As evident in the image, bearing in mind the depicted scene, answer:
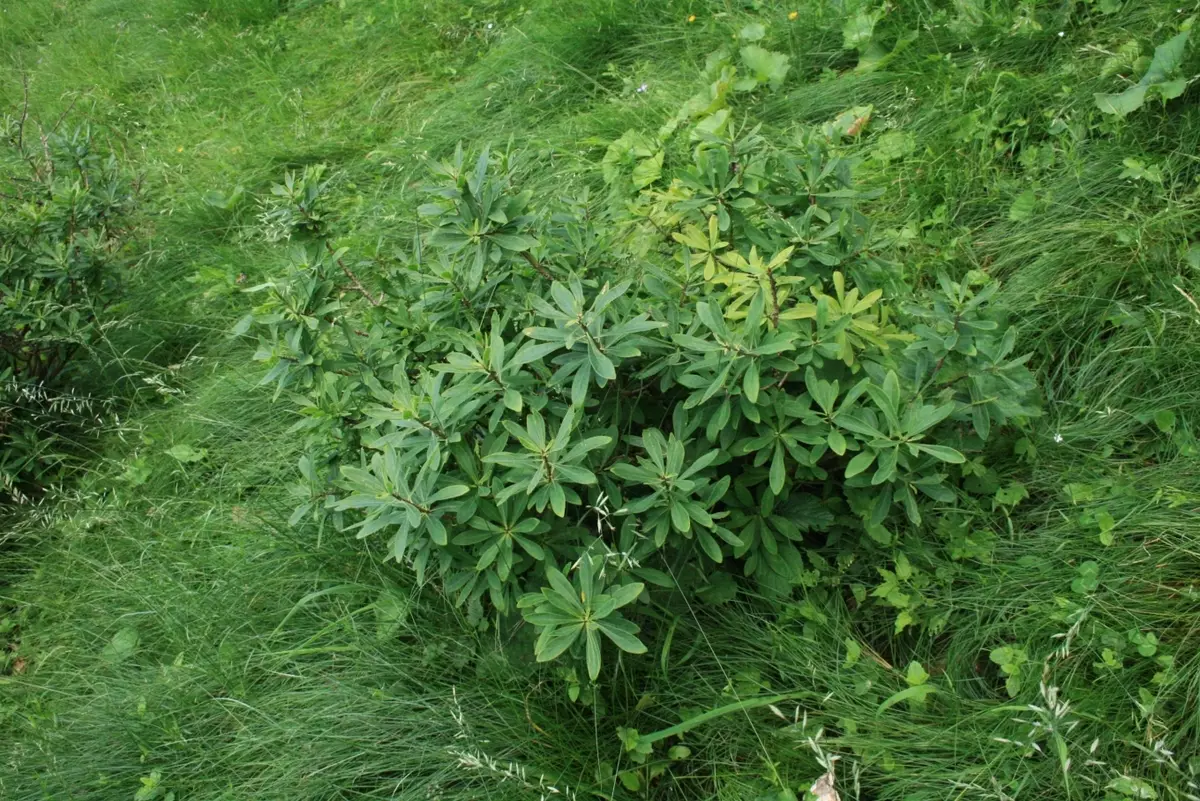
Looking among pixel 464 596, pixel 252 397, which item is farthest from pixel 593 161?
pixel 464 596

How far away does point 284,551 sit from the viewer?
2.69m

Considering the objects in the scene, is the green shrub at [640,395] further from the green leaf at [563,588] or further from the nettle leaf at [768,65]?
the nettle leaf at [768,65]

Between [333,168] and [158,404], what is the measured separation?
146 cm

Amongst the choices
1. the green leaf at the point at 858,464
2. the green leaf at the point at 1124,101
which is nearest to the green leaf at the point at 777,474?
the green leaf at the point at 858,464

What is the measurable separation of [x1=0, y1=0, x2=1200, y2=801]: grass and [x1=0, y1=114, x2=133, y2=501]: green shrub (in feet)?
0.62

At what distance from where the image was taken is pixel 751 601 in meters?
2.20

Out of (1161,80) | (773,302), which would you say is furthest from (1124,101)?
(773,302)

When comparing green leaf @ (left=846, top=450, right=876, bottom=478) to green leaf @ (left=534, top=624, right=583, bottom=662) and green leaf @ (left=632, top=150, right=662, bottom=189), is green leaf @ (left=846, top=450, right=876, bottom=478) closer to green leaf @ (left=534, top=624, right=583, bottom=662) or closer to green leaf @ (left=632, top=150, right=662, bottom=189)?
green leaf @ (left=534, top=624, right=583, bottom=662)

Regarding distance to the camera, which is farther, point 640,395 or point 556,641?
point 640,395

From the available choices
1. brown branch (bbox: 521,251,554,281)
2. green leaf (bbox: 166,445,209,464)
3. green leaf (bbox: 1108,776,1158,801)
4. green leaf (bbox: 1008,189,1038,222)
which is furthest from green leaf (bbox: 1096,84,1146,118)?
green leaf (bbox: 166,445,209,464)

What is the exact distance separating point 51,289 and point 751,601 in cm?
310

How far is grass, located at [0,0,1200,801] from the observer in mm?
1906

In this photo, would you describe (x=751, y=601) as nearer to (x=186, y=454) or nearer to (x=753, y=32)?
(x=186, y=454)

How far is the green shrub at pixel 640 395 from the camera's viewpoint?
191 centimetres
